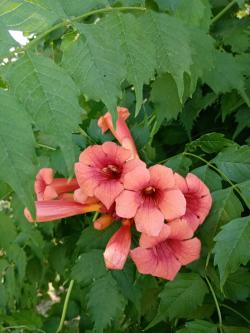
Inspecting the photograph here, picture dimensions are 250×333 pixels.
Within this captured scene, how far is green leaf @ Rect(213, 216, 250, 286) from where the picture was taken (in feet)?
3.69

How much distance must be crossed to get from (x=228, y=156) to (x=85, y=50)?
500 mm

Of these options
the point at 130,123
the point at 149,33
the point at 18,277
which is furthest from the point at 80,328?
the point at 149,33

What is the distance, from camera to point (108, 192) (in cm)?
123

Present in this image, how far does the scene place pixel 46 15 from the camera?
1065mm

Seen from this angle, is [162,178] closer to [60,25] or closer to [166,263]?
[166,263]

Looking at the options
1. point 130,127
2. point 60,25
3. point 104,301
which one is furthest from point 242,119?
point 60,25

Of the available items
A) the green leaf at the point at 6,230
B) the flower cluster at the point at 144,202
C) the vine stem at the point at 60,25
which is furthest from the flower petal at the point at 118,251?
the green leaf at the point at 6,230

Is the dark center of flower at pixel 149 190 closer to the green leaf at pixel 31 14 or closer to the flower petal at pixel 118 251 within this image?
the flower petal at pixel 118 251

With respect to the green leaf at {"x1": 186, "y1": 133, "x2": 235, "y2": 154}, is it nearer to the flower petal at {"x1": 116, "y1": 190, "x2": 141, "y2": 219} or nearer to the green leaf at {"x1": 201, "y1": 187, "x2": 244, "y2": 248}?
the green leaf at {"x1": 201, "y1": 187, "x2": 244, "y2": 248}

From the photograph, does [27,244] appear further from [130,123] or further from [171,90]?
[171,90]

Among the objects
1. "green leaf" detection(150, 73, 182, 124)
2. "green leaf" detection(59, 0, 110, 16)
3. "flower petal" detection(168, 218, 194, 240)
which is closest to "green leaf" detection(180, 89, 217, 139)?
"green leaf" detection(150, 73, 182, 124)

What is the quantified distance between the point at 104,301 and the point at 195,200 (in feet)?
1.37

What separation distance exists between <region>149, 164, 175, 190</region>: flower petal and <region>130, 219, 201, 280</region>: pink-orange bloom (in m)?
0.09

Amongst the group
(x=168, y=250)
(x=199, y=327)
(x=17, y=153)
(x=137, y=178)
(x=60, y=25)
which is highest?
(x=60, y=25)
